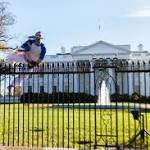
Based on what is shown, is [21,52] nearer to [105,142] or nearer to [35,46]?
[35,46]

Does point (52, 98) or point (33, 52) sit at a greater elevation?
point (33, 52)

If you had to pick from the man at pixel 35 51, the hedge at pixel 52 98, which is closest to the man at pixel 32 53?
the man at pixel 35 51

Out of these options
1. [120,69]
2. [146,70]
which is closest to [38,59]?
[120,69]

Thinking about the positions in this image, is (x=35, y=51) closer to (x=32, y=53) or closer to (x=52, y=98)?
(x=32, y=53)

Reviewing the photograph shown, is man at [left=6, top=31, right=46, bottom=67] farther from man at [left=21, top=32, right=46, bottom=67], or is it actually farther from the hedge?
the hedge

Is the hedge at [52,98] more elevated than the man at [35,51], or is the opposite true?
the man at [35,51]

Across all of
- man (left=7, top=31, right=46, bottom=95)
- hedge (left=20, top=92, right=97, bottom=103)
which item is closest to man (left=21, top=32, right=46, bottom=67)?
man (left=7, top=31, right=46, bottom=95)

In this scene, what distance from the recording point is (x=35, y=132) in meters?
12.1

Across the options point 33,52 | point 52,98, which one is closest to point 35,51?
point 33,52

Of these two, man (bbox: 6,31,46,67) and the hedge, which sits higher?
man (bbox: 6,31,46,67)

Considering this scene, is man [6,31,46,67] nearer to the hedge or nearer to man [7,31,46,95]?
man [7,31,46,95]

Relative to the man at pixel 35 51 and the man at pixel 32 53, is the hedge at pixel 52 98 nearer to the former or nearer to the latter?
the man at pixel 32 53

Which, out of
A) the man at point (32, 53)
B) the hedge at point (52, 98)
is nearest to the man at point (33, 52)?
the man at point (32, 53)

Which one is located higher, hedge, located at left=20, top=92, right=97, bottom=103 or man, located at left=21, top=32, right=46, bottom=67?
man, located at left=21, top=32, right=46, bottom=67
